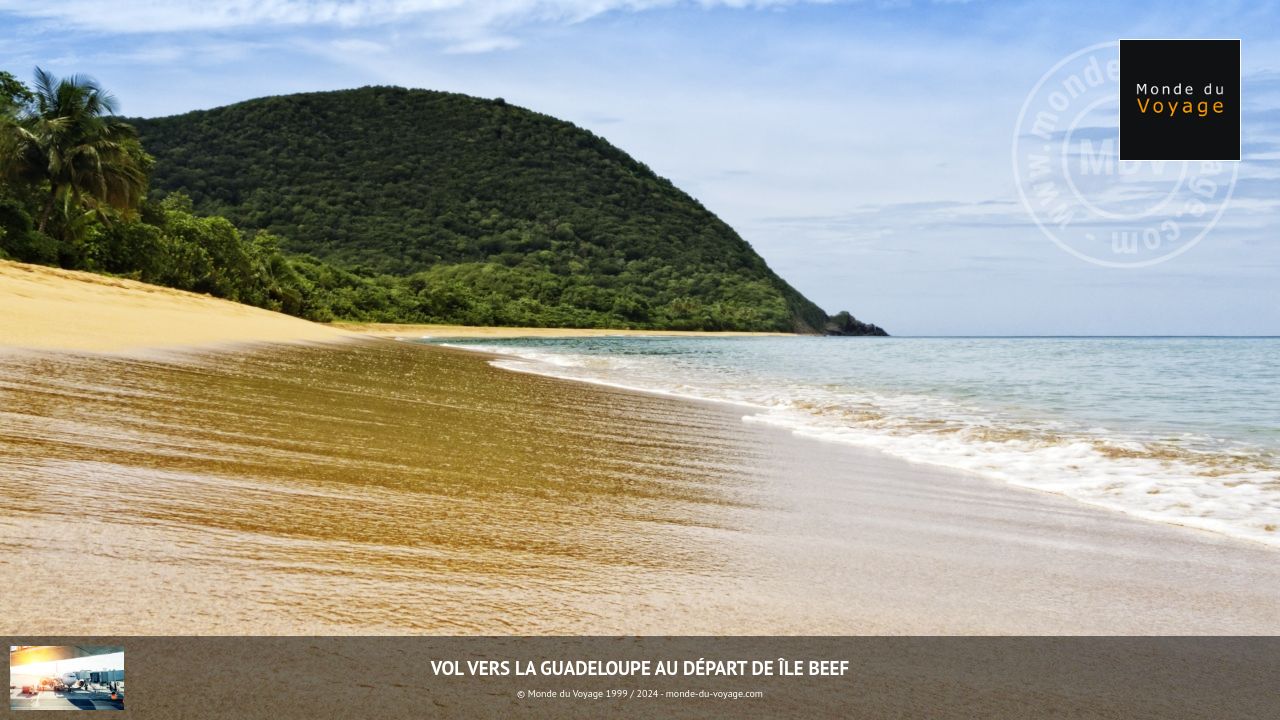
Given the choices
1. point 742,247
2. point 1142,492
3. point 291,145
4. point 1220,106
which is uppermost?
point 291,145

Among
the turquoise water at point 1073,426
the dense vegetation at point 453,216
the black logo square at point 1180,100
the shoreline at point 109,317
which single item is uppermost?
the dense vegetation at point 453,216

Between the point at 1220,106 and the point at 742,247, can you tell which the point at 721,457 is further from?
the point at 742,247

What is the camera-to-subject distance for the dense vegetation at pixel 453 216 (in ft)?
199

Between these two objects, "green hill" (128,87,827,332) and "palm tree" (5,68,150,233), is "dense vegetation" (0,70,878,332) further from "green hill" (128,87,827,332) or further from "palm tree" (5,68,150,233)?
"palm tree" (5,68,150,233)

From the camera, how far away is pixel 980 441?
7.13 metres

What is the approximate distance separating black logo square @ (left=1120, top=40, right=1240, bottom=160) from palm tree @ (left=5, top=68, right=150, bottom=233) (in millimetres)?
24454

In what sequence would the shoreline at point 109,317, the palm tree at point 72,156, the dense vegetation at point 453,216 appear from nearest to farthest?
the shoreline at point 109,317, the palm tree at point 72,156, the dense vegetation at point 453,216
